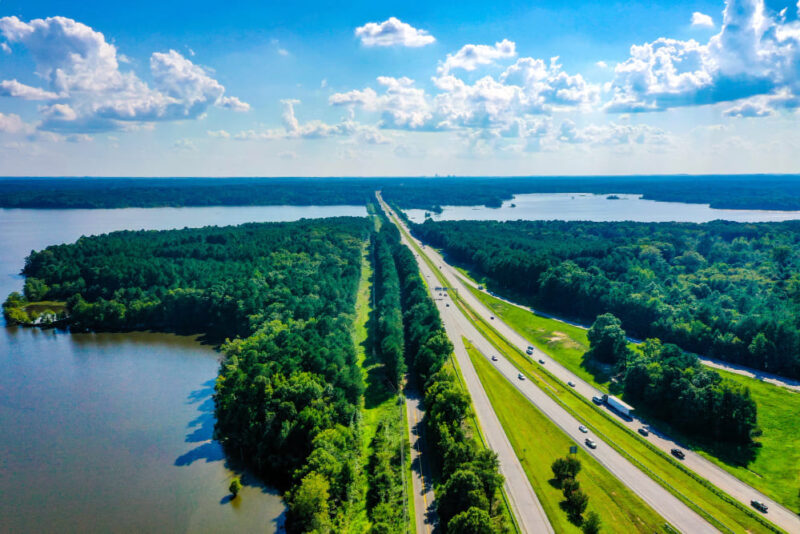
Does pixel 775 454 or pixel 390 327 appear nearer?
pixel 775 454

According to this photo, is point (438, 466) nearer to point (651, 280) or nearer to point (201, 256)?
point (651, 280)

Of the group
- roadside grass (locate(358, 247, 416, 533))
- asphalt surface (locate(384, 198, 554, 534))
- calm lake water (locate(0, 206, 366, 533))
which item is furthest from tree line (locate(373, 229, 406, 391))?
calm lake water (locate(0, 206, 366, 533))

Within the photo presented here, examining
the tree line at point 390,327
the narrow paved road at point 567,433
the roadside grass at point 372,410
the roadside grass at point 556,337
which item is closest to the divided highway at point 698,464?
the roadside grass at point 556,337

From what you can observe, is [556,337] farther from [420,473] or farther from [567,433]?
[420,473]

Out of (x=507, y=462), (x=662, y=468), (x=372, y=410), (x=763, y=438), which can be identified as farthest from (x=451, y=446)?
(x=763, y=438)

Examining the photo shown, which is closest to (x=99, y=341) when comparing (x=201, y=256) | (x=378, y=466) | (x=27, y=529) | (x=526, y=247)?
(x=201, y=256)
